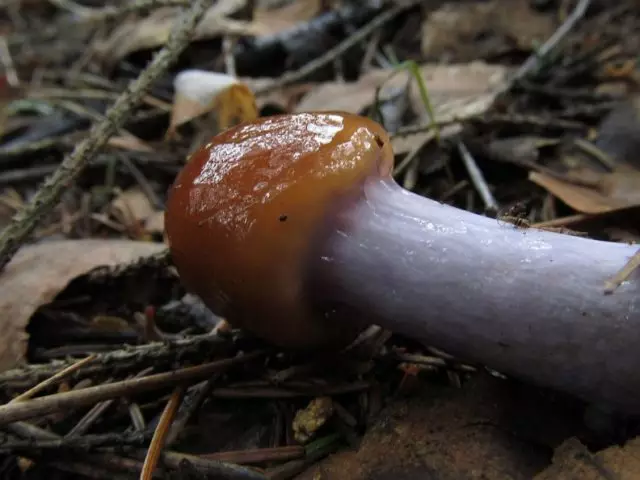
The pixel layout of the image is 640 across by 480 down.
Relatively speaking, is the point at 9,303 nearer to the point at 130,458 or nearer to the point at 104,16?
the point at 130,458

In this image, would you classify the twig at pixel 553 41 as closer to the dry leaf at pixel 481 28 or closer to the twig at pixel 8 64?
the dry leaf at pixel 481 28

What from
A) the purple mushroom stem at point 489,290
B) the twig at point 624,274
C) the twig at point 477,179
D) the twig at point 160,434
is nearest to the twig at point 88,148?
the twig at point 160,434

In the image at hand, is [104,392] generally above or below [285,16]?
below

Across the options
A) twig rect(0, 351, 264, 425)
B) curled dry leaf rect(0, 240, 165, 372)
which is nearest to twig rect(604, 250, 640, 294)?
twig rect(0, 351, 264, 425)

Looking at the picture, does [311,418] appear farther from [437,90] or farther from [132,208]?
[437,90]

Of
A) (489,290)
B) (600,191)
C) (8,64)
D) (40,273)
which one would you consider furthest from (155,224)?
(8,64)
